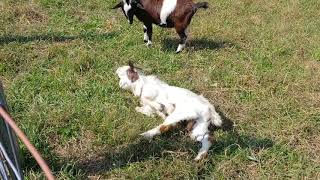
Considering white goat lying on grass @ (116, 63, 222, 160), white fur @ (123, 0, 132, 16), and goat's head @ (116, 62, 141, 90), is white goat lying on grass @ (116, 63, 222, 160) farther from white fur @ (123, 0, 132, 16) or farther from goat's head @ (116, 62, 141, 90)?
white fur @ (123, 0, 132, 16)

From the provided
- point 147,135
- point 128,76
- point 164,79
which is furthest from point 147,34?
point 147,135

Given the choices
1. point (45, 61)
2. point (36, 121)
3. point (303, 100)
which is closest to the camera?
point (36, 121)

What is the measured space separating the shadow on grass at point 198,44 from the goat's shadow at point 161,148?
2.24 m

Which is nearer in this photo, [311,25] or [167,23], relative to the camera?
[167,23]

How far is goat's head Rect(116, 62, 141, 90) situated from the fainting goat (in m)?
1.10

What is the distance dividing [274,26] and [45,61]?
12.2 feet

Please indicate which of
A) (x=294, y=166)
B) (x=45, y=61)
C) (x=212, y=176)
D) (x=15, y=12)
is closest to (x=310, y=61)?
(x=294, y=166)

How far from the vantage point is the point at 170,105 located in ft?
15.9

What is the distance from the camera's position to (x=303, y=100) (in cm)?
535

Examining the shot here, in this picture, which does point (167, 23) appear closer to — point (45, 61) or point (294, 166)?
point (45, 61)

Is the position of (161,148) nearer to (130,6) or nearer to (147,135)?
(147,135)

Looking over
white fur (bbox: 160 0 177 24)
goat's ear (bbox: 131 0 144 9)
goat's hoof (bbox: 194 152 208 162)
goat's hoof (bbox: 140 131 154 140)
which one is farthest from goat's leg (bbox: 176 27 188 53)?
goat's hoof (bbox: 194 152 208 162)

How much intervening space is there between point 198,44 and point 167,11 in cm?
87

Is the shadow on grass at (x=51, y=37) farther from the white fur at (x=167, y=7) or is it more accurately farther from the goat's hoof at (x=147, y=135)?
the goat's hoof at (x=147, y=135)
